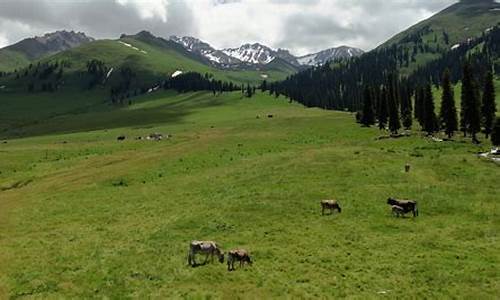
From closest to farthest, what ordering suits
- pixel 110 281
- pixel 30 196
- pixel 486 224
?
pixel 110 281 → pixel 486 224 → pixel 30 196

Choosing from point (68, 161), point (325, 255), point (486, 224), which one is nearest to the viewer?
point (325, 255)

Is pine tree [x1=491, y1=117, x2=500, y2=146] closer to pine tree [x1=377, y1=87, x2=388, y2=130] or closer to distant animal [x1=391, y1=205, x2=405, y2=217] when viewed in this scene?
pine tree [x1=377, y1=87, x2=388, y2=130]

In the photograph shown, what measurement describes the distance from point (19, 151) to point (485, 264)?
91.1 meters

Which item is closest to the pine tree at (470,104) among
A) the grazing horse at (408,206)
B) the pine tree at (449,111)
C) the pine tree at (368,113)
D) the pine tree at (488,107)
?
the pine tree at (449,111)

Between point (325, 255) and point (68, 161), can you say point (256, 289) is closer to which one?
point (325, 255)

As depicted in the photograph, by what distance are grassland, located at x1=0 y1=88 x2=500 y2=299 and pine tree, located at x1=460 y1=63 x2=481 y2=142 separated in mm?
16290

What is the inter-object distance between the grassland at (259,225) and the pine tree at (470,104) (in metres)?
16.3

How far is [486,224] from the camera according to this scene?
130 ft

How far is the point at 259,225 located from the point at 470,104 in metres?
71.4

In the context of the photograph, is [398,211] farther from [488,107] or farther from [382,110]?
[382,110]

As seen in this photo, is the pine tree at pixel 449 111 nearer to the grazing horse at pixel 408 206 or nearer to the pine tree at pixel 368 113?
the pine tree at pixel 368 113

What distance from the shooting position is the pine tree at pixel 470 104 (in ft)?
310

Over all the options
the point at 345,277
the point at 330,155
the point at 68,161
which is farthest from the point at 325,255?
the point at 68,161

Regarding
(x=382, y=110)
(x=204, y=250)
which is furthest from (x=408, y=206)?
(x=382, y=110)
